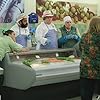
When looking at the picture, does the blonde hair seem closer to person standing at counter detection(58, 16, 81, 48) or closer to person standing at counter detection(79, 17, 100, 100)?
person standing at counter detection(79, 17, 100, 100)

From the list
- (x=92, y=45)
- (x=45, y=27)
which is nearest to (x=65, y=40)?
(x=45, y=27)

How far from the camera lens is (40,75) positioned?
428cm

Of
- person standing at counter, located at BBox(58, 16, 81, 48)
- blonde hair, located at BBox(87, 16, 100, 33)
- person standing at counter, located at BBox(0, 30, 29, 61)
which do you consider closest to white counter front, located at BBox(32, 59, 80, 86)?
person standing at counter, located at BBox(0, 30, 29, 61)

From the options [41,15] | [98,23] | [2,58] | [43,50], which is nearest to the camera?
[98,23]

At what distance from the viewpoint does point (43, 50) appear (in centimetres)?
490

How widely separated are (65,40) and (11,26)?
1051 millimetres

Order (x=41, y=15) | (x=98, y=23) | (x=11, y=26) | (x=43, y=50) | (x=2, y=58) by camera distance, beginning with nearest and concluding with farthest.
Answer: (x=98, y=23)
(x=2, y=58)
(x=43, y=50)
(x=11, y=26)
(x=41, y=15)

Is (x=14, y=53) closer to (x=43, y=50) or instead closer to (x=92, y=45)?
(x=43, y=50)

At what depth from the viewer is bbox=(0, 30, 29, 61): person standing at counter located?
14.2 feet

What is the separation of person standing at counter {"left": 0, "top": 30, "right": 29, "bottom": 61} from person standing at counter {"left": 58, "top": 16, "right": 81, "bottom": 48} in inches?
40.6

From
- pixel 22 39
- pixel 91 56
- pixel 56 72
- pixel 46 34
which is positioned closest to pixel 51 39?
pixel 46 34

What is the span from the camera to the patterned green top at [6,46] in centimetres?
431

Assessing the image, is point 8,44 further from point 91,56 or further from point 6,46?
point 91,56

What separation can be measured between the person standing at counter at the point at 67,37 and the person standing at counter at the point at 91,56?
1.89m
